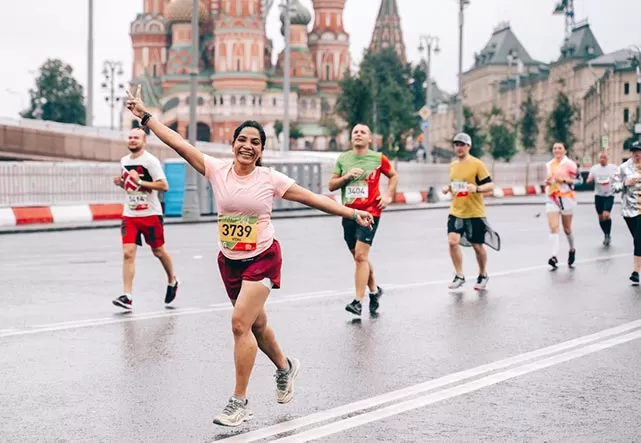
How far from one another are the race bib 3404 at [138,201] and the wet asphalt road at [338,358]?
3.31 ft

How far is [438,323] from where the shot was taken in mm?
10570

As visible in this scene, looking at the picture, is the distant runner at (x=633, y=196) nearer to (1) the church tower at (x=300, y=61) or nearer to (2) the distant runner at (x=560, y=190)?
(2) the distant runner at (x=560, y=190)

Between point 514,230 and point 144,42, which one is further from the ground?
point 144,42

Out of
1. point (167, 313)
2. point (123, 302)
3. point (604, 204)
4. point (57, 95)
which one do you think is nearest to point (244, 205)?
point (167, 313)

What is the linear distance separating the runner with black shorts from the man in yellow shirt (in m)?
2.13

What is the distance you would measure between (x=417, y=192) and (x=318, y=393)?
39.7 meters

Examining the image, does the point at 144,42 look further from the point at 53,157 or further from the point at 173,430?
the point at 173,430

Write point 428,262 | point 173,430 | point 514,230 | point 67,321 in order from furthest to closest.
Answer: point 514,230, point 428,262, point 67,321, point 173,430

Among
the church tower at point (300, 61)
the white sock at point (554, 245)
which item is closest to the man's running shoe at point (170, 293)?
the white sock at point (554, 245)

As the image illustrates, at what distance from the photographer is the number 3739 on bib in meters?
6.64

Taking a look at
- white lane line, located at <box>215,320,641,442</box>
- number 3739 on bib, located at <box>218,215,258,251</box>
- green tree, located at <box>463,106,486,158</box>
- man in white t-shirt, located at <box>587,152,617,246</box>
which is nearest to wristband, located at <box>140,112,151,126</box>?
number 3739 on bib, located at <box>218,215,258,251</box>

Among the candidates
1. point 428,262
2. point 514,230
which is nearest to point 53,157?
point 514,230

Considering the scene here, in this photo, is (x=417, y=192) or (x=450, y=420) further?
(x=417, y=192)

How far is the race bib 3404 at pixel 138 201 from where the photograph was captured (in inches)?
457
